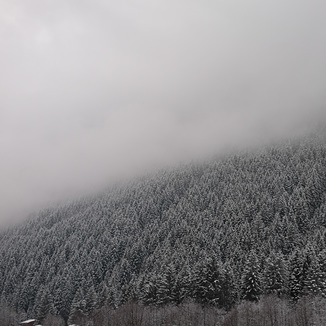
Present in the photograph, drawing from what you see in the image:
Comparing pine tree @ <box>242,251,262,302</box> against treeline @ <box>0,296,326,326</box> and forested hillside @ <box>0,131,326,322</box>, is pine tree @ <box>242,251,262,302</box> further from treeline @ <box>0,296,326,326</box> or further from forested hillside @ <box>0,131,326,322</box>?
treeline @ <box>0,296,326,326</box>

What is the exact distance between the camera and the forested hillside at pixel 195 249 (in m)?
84.1

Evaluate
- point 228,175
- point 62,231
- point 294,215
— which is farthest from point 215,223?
point 62,231

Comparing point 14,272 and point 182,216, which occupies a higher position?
point 182,216

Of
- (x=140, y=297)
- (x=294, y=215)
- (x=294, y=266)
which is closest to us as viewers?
(x=294, y=266)

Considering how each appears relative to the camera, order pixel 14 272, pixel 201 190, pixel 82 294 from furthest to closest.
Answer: pixel 201 190 → pixel 14 272 → pixel 82 294

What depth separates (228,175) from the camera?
189250mm

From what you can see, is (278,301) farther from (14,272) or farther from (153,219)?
(14,272)

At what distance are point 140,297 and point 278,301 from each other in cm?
3685

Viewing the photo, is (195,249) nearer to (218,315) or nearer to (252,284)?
(218,315)

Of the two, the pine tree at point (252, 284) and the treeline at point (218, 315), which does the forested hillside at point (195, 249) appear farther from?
the treeline at point (218, 315)

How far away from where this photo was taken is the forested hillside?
276 ft

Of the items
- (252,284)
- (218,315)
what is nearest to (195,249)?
(218,315)

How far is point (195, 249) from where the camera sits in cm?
12912

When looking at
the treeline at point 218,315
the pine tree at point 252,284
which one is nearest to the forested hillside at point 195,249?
the pine tree at point 252,284
